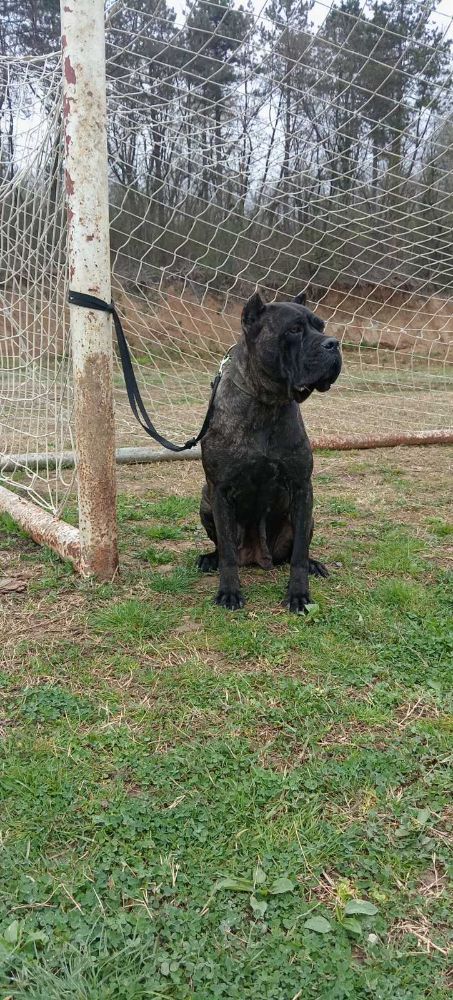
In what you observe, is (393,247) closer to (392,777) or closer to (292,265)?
(292,265)

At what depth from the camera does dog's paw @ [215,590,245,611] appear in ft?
11.0

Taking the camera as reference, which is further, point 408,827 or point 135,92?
point 135,92

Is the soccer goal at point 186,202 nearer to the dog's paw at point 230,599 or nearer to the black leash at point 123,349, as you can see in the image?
the black leash at point 123,349

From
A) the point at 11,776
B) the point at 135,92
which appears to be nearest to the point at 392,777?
the point at 11,776

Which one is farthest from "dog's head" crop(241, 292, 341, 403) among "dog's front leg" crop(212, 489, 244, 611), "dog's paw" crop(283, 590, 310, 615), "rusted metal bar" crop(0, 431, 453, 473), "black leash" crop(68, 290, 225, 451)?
"rusted metal bar" crop(0, 431, 453, 473)

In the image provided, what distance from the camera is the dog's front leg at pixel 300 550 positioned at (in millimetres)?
3309

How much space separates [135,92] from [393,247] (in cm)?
273

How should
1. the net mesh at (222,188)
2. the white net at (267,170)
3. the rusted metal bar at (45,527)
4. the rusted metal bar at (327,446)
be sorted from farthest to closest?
1. the rusted metal bar at (327,446)
2. the white net at (267,170)
3. the net mesh at (222,188)
4. the rusted metal bar at (45,527)

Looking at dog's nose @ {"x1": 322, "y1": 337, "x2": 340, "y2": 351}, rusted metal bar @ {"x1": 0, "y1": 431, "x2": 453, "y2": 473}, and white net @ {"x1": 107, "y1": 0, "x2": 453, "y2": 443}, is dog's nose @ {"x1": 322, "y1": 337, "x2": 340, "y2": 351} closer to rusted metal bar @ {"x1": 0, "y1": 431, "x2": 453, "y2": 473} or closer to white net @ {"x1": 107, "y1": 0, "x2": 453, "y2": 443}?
white net @ {"x1": 107, "y1": 0, "x2": 453, "y2": 443}

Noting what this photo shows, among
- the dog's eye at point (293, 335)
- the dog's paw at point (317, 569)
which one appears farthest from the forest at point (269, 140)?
the dog's paw at point (317, 569)

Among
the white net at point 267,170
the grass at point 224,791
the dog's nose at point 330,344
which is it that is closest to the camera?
the grass at point 224,791

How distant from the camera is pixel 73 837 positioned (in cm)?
190

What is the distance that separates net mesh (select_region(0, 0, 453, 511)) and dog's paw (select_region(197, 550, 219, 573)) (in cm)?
95

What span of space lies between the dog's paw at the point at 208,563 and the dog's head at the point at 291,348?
1117 mm
